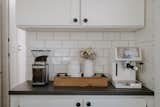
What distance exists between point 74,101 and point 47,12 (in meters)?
0.84

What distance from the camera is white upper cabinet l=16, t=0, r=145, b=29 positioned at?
5.54 feet

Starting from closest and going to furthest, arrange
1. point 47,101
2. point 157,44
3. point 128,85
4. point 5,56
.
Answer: point 157,44, point 47,101, point 128,85, point 5,56

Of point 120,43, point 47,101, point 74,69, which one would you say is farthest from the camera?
point 120,43

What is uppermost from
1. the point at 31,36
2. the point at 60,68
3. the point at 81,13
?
the point at 81,13

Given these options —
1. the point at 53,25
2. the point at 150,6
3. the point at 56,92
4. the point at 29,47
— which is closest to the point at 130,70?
the point at 150,6

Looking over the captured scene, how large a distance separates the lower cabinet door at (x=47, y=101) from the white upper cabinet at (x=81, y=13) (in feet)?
2.19

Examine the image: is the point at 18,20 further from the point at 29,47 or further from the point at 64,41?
the point at 64,41

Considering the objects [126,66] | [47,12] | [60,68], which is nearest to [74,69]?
[60,68]

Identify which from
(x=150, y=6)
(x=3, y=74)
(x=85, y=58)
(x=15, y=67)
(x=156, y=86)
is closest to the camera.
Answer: (x=156, y=86)

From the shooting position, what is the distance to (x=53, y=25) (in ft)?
5.57

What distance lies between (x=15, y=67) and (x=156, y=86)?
2.32m

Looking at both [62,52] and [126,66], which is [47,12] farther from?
[126,66]

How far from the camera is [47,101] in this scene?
5.03ft

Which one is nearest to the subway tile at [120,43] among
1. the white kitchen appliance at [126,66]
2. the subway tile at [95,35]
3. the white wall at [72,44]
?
the white wall at [72,44]
